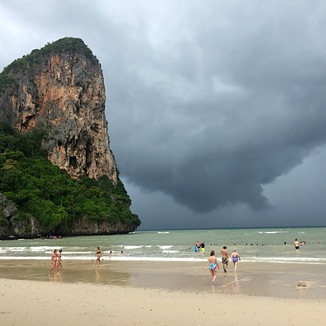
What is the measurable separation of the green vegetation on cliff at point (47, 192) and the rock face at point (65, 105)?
16.7ft

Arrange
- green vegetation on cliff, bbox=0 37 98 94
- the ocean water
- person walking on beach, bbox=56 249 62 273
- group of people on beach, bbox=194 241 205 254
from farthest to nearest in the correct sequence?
1. green vegetation on cliff, bbox=0 37 98 94
2. group of people on beach, bbox=194 241 205 254
3. the ocean water
4. person walking on beach, bbox=56 249 62 273

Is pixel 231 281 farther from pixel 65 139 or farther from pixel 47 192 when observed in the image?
pixel 65 139

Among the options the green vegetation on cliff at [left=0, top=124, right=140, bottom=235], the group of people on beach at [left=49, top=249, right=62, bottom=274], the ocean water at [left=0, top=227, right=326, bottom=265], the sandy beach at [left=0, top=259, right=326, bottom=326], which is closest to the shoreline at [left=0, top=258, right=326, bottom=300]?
the sandy beach at [left=0, top=259, right=326, bottom=326]

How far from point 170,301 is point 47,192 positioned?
90.5m

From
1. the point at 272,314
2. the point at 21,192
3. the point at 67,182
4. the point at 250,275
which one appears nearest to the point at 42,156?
the point at 67,182

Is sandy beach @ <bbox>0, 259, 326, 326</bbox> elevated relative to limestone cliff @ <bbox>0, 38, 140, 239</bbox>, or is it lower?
lower

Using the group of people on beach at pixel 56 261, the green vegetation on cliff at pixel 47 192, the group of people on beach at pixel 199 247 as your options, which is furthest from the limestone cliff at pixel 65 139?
the group of people on beach at pixel 56 261

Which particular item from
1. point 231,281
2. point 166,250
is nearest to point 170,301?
point 231,281

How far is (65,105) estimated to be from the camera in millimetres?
122188

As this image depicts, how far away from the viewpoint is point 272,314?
953 cm

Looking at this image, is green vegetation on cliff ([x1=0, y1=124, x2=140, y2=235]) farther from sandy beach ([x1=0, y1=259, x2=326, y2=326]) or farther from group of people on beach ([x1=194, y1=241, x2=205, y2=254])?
sandy beach ([x1=0, y1=259, x2=326, y2=326])

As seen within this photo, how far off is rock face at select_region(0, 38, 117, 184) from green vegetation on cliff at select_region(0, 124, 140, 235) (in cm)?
509

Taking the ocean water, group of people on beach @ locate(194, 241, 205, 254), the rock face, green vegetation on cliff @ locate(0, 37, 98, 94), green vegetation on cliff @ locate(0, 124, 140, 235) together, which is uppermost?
green vegetation on cliff @ locate(0, 37, 98, 94)

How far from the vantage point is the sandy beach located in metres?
8.96
